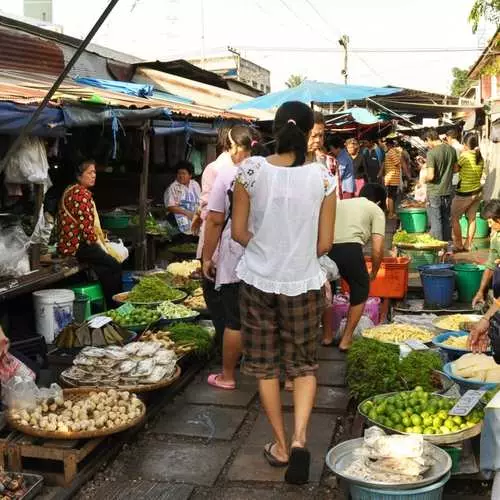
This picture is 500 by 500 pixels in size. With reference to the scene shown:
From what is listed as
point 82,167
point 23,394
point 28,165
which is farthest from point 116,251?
point 23,394

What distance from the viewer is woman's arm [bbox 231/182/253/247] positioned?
3740mm

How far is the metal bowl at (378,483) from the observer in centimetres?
320

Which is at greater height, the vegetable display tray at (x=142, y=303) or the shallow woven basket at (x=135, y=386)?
the vegetable display tray at (x=142, y=303)

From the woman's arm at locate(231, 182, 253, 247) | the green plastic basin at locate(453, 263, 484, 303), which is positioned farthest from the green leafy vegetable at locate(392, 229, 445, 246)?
the woman's arm at locate(231, 182, 253, 247)

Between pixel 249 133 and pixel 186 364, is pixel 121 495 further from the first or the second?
pixel 249 133

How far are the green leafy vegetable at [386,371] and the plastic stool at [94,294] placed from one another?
3537 millimetres

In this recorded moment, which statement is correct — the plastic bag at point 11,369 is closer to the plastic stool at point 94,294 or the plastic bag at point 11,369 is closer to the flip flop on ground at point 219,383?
the flip flop on ground at point 219,383

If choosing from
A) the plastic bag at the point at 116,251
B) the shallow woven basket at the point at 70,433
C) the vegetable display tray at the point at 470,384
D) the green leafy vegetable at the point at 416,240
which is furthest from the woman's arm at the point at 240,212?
the green leafy vegetable at the point at 416,240

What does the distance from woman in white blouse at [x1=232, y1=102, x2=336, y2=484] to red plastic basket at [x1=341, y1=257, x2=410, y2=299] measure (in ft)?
14.0

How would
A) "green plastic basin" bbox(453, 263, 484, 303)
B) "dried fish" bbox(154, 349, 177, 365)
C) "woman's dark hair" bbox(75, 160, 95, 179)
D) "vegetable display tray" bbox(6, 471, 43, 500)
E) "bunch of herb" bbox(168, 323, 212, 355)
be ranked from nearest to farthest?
"vegetable display tray" bbox(6, 471, 43, 500) → "dried fish" bbox(154, 349, 177, 365) → "bunch of herb" bbox(168, 323, 212, 355) → "woman's dark hair" bbox(75, 160, 95, 179) → "green plastic basin" bbox(453, 263, 484, 303)

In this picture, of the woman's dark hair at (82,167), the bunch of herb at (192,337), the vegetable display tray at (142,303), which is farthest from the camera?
the woman's dark hair at (82,167)

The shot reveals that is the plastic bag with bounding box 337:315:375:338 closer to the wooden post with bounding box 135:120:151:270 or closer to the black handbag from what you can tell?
the black handbag

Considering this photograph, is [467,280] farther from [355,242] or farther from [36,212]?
[36,212]

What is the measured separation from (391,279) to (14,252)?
4.32 metres
